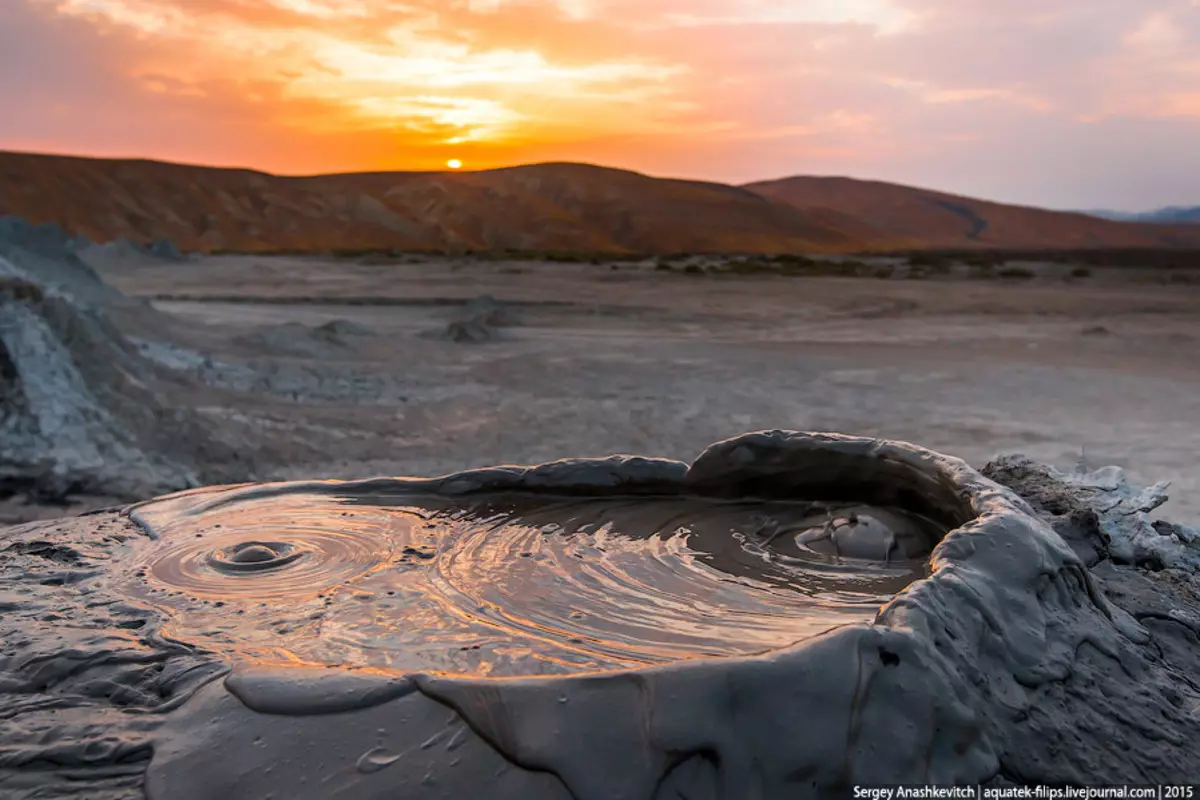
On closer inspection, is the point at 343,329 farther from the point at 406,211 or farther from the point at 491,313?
the point at 406,211

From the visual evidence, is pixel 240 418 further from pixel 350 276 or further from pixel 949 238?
pixel 949 238

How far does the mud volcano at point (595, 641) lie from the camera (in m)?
1.44

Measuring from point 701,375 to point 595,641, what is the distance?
663 centimetres

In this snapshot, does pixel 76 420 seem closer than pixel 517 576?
No

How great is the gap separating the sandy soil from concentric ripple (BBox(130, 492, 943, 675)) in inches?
104

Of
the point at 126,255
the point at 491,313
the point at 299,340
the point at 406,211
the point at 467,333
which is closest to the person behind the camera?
the point at 299,340

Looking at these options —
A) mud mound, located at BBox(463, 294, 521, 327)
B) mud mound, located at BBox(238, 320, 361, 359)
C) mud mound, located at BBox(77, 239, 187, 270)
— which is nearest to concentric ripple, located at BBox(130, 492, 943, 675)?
mud mound, located at BBox(238, 320, 361, 359)

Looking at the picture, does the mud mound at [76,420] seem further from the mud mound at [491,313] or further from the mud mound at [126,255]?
the mud mound at [126,255]

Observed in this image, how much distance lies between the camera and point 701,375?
8.46 m

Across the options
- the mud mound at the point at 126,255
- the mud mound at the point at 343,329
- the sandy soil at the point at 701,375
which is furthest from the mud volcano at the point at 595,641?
the mud mound at the point at 126,255

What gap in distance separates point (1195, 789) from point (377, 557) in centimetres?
177

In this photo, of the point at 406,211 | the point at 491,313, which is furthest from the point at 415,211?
the point at 491,313

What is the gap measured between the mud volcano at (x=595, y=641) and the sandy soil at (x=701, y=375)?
8.58ft

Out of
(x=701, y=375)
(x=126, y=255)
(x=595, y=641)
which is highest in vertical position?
(x=126, y=255)
